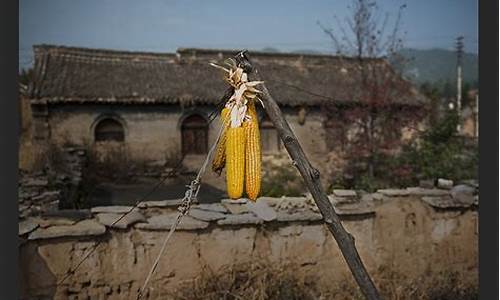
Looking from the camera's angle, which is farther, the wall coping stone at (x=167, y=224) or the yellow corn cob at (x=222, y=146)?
the wall coping stone at (x=167, y=224)

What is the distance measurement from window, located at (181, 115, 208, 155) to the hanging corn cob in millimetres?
7361

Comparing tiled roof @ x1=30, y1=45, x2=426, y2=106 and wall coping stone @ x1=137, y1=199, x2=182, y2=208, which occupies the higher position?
tiled roof @ x1=30, y1=45, x2=426, y2=106

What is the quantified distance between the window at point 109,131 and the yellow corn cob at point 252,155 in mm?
7435

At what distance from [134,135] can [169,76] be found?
4.91ft

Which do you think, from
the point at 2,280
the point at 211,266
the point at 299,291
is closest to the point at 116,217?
the point at 211,266

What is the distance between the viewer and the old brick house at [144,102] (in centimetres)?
803

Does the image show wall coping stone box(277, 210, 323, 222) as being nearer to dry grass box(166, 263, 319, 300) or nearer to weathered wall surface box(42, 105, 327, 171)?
dry grass box(166, 263, 319, 300)

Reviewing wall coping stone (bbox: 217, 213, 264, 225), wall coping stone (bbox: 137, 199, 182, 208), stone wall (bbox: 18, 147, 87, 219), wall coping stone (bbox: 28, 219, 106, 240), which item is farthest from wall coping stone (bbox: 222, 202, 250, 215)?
stone wall (bbox: 18, 147, 87, 219)

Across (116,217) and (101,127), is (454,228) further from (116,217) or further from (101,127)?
(101,127)

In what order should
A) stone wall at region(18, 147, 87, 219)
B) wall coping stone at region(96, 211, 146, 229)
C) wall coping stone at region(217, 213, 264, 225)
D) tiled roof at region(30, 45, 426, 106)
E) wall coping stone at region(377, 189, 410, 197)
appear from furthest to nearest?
tiled roof at region(30, 45, 426, 106) → stone wall at region(18, 147, 87, 219) → wall coping stone at region(377, 189, 410, 197) → wall coping stone at region(217, 213, 264, 225) → wall coping stone at region(96, 211, 146, 229)

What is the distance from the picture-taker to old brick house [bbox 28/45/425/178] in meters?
8.03

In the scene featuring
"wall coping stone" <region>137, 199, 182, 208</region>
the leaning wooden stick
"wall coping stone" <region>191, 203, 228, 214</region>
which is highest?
the leaning wooden stick

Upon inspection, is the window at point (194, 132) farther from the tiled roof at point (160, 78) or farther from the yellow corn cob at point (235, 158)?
the yellow corn cob at point (235, 158)

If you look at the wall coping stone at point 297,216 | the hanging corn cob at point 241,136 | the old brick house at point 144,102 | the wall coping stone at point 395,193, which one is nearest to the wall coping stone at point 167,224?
the wall coping stone at point 297,216
